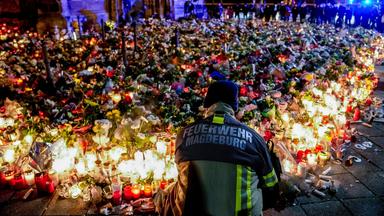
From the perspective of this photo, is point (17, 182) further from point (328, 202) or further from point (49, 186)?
point (328, 202)

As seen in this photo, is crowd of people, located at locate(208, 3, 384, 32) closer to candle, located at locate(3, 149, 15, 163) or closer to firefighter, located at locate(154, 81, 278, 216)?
candle, located at locate(3, 149, 15, 163)

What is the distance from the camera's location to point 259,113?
695 centimetres

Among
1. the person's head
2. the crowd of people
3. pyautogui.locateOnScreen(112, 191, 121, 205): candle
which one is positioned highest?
the crowd of people

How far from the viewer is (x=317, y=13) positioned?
87.7 feet

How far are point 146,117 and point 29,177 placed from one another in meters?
2.29

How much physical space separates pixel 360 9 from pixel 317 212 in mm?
24172

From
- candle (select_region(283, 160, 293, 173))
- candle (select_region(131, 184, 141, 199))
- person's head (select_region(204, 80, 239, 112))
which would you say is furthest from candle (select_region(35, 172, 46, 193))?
candle (select_region(283, 160, 293, 173))

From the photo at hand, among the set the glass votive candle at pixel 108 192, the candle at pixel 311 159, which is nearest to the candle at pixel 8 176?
the glass votive candle at pixel 108 192

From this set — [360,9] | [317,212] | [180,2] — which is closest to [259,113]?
[317,212]

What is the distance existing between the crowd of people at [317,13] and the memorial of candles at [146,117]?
1367 cm

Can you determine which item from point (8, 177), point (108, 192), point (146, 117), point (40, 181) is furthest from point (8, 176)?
point (146, 117)

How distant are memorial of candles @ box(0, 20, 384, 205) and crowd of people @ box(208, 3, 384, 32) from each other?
13.7 meters

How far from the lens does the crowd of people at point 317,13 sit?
24.0m

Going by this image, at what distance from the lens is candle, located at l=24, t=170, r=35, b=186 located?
545 cm
